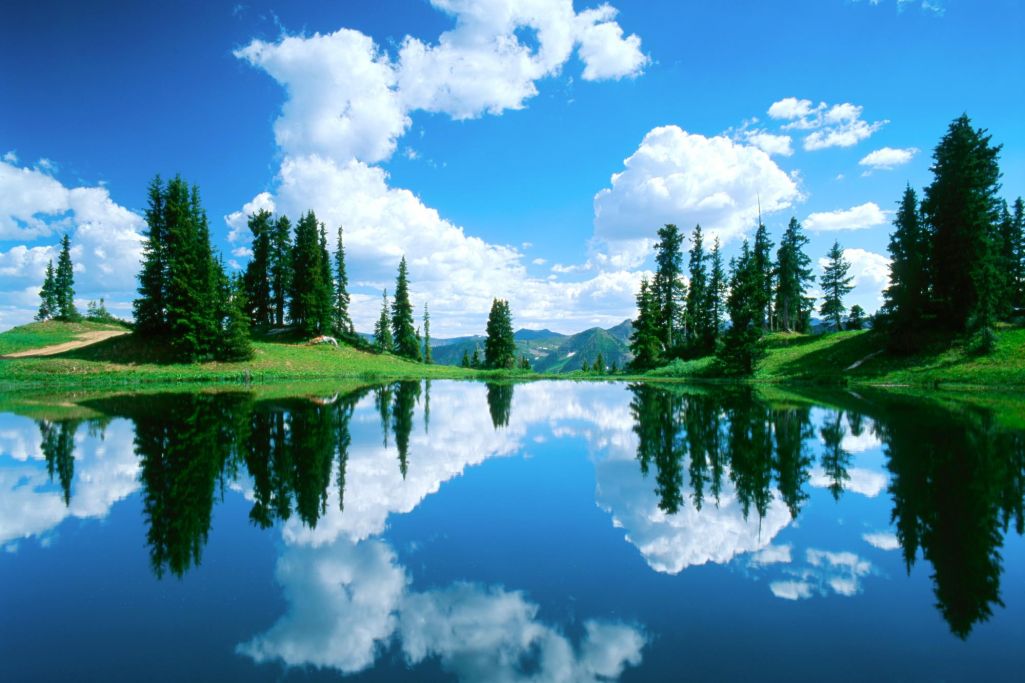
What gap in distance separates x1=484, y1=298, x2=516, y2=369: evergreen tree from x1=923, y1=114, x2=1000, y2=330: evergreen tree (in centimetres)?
5801

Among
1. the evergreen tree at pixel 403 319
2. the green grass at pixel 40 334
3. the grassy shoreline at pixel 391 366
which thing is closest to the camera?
the grassy shoreline at pixel 391 366

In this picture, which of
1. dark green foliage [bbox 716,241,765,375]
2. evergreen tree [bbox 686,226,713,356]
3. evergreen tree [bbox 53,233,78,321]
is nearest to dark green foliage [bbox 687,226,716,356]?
evergreen tree [bbox 686,226,713,356]

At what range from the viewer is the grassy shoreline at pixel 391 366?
132 ft

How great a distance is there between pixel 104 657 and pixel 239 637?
1245mm

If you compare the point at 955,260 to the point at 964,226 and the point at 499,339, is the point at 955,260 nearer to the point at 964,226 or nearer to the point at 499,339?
the point at 964,226

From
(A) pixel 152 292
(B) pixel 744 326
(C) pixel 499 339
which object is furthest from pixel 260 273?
(B) pixel 744 326

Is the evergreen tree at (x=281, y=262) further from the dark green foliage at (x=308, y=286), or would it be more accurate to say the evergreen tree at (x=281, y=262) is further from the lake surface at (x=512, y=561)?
the lake surface at (x=512, y=561)

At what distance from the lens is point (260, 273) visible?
7400 centimetres

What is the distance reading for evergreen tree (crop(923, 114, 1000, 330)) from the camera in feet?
138

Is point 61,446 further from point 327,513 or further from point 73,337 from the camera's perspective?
point 73,337

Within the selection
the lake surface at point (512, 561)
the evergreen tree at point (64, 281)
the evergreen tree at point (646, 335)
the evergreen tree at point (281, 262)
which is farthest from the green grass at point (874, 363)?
the evergreen tree at point (64, 281)

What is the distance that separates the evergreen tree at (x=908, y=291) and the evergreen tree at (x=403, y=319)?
66.2 meters

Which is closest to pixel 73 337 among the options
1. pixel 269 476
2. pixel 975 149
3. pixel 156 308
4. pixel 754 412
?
pixel 156 308

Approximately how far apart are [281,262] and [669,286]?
57.3 metres
